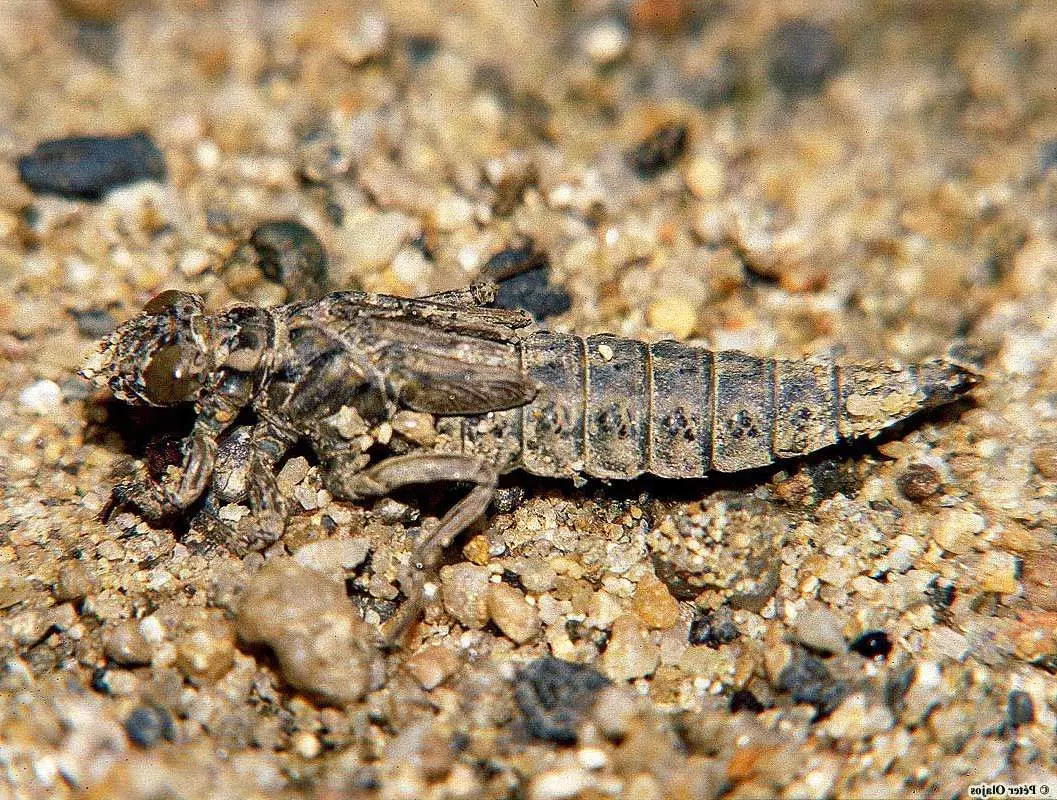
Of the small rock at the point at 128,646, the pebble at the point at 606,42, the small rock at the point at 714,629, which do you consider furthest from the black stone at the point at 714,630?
the pebble at the point at 606,42

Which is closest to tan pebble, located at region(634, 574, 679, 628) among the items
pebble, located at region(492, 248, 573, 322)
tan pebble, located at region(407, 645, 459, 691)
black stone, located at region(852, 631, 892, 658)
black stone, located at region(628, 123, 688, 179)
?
black stone, located at region(852, 631, 892, 658)

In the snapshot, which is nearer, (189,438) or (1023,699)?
(1023,699)

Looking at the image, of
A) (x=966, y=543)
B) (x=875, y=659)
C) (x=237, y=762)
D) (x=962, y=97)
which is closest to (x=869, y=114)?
(x=962, y=97)

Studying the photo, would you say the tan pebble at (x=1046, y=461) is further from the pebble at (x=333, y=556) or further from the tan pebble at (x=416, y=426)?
the pebble at (x=333, y=556)

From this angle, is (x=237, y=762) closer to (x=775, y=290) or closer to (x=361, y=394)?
(x=361, y=394)

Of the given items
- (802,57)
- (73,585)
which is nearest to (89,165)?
(73,585)
